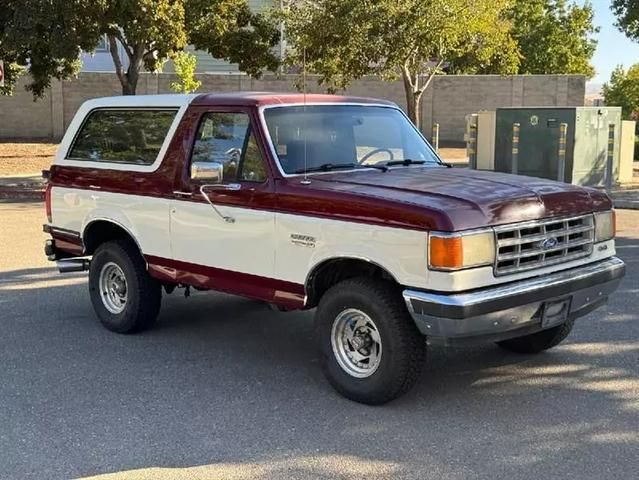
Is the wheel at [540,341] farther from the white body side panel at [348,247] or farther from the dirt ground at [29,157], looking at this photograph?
the dirt ground at [29,157]

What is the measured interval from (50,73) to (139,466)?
636 inches

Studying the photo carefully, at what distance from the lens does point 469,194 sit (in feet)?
15.9

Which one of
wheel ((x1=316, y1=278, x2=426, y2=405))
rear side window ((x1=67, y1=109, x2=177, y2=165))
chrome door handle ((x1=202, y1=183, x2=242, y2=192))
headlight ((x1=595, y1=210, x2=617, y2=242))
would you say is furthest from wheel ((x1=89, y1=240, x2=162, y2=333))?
headlight ((x1=595, y1=210, x2=617, y2=242))

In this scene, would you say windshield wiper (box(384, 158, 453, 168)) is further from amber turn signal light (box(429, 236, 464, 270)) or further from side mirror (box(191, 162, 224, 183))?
amber turn signal light (box(429, 236, 464, 270))

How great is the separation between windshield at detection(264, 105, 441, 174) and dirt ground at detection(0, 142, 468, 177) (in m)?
17.8

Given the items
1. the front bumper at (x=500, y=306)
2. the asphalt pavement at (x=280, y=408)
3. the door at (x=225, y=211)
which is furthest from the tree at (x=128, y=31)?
the front bumper at (x=500, y=306)

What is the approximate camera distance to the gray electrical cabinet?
55.3 feet

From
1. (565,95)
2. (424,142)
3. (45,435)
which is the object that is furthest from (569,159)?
(565,95)

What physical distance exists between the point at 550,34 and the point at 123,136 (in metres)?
38.5

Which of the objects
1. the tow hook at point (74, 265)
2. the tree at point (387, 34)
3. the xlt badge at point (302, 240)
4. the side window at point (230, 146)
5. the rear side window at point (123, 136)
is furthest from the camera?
the tree at point (387, 34)

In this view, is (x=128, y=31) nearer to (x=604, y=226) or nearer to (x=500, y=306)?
(x=604, y=226)

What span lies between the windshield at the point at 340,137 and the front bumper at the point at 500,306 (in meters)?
1.46

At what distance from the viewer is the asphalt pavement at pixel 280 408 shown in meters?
4.22

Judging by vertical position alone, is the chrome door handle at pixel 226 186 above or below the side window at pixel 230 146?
below
